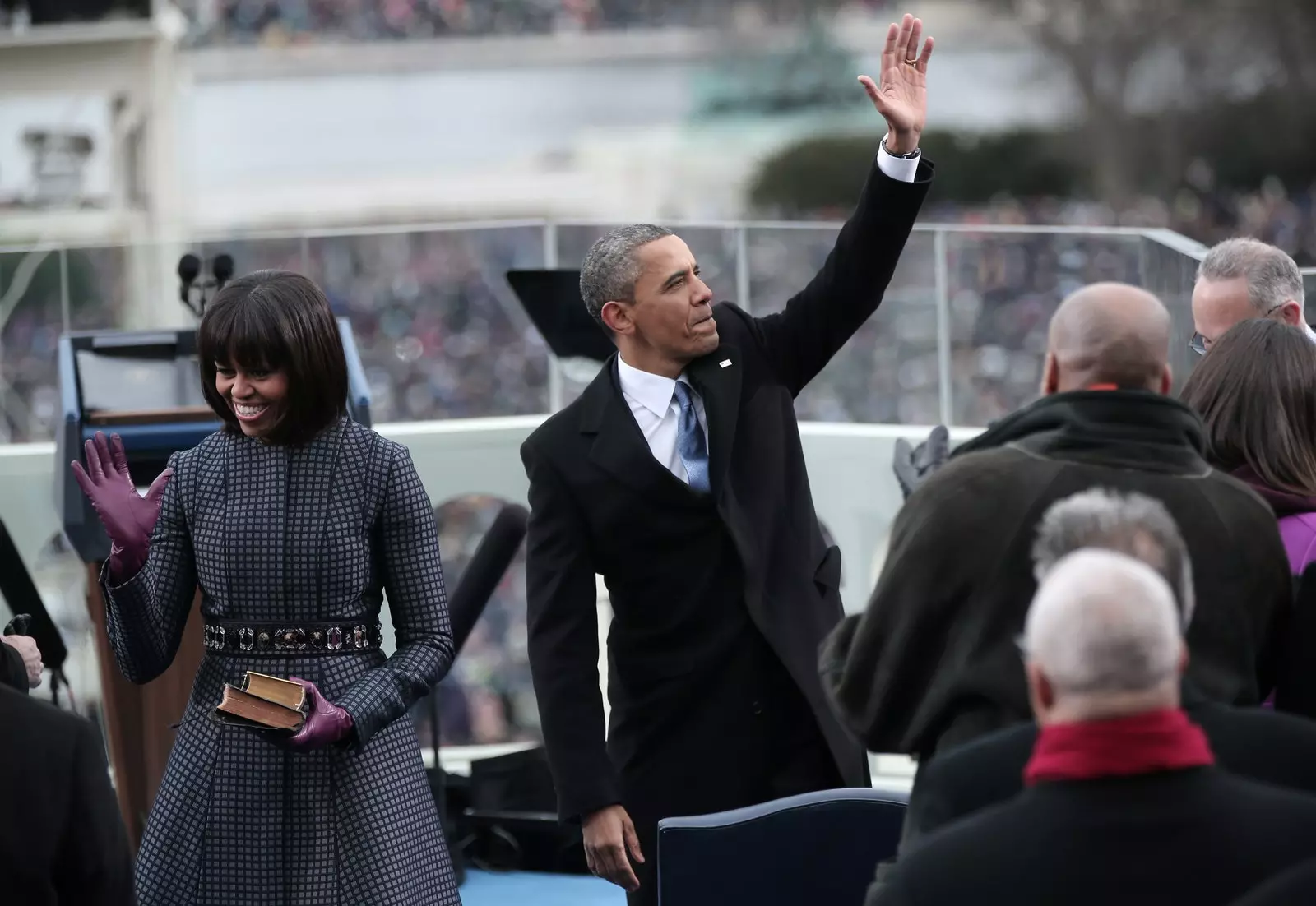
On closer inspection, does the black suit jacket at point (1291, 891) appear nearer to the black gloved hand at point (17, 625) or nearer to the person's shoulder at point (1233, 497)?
the person's shoulder at point (1233, 497)

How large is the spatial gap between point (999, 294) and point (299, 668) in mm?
5512

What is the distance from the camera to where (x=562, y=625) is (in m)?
2.80

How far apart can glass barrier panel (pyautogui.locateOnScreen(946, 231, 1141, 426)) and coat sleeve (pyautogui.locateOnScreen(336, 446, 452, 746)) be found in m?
4.32

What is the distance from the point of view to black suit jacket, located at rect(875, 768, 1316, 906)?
55.2 inches

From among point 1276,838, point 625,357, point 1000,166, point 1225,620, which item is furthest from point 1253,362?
point 1000,166

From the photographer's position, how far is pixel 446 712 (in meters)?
6.82

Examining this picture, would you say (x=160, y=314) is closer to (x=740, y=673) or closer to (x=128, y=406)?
(x=128, y=406)

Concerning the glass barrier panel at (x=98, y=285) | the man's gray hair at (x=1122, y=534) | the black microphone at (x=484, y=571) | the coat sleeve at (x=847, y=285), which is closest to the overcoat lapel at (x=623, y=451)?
the coat sleeve at (x=847, y=285)

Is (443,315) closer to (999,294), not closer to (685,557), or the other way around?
(999,294)

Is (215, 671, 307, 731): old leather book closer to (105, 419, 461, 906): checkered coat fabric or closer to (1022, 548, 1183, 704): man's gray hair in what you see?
(105, 419, 461, 906): checkered coat fabric

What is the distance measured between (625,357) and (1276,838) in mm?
1640

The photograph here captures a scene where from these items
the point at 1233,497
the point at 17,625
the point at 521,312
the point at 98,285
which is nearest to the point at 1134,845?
the point at 1233,497

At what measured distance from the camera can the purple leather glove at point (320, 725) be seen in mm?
2412

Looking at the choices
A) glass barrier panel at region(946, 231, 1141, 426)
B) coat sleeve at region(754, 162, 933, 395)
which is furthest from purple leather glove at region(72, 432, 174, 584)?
glass barrier panel at region(946, 231, 1141, 426)
